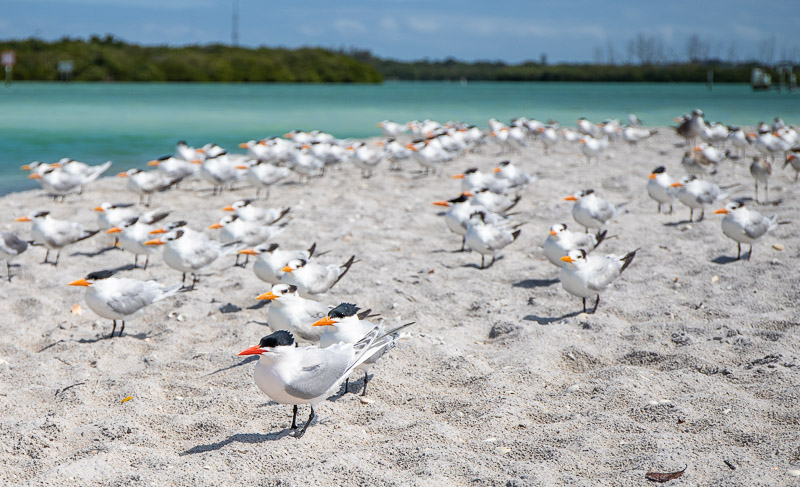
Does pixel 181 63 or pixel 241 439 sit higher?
pixel 181 63

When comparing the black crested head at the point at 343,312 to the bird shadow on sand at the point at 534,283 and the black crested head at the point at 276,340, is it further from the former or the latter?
the bird shadow on sand at the point at 534,283

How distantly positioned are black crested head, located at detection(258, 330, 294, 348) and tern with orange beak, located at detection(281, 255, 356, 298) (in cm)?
214

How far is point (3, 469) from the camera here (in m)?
3.60

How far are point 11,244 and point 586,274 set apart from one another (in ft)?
18.2

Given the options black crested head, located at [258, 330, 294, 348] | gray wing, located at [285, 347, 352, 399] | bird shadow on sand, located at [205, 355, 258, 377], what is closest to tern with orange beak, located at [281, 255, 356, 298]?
bird shadow on sand, located at [205, 355, 258, 377]

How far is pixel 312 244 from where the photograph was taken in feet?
27.0

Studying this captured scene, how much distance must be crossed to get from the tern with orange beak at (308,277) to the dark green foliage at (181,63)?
296 feet

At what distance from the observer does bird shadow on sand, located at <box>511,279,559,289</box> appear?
22.8 feet

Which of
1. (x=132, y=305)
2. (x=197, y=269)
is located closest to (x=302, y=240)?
(x=197, y=269)

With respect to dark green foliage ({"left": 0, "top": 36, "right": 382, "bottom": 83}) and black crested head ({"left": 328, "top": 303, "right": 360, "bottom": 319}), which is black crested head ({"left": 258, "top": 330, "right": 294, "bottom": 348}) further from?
dark green foliage ({"left": 0, "top": 36, "right": 382, "bottom": 83})

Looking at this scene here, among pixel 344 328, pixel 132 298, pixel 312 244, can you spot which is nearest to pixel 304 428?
pixel 344 328

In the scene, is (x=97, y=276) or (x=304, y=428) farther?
(x=97, y=276)

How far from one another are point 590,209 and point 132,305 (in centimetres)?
537

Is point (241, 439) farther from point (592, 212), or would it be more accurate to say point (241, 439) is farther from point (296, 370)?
point (592, 212)
